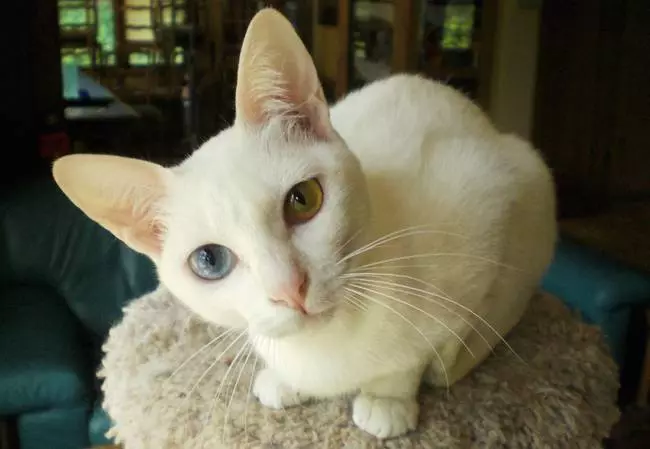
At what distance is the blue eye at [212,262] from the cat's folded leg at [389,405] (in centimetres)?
22

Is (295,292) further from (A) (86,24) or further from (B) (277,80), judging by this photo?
(A) (86,24)

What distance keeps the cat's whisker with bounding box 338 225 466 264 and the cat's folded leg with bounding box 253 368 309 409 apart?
0.73 ft

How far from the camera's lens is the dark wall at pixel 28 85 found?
2334 millimetres

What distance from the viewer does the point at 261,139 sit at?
69cm

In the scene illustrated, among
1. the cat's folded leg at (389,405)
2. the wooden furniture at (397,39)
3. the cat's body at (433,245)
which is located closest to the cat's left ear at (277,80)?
the cat's body at (433,245)

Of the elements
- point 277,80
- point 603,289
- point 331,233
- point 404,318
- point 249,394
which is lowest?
point 603,289

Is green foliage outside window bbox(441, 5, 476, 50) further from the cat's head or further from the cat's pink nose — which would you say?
the cat's pink nose

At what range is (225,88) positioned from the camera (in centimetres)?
247

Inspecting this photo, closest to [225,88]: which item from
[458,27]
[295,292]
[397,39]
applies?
[397,39]

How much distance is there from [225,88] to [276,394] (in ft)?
5.85

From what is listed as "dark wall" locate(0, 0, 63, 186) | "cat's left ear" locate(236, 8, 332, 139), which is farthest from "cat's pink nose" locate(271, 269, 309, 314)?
"dark wall" locate(0, 0, 63, 186)

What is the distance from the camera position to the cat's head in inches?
24.4

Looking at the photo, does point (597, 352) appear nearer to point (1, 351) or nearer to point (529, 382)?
point (529, 382)

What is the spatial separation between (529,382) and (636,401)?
1237 millimetres
